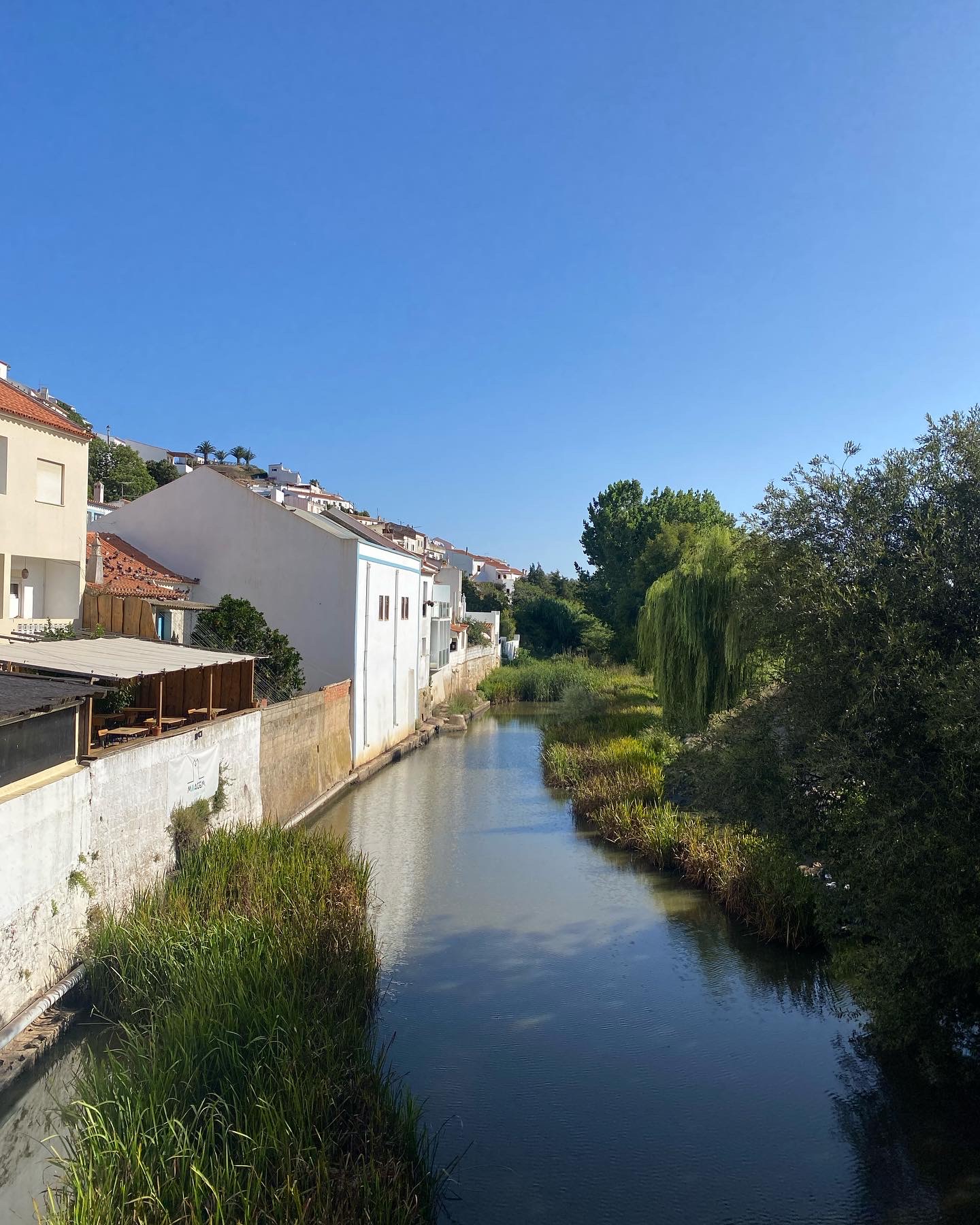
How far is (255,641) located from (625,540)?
38771 mm

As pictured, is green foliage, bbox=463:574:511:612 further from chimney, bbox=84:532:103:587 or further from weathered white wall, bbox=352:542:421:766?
chimney, bbox=84:532:103:587

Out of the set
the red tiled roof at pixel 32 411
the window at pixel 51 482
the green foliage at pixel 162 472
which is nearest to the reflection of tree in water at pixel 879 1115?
the window at pixel 51 482

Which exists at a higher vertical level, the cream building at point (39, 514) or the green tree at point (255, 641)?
the cream building at point (39, 514)

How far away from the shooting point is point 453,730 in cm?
3844

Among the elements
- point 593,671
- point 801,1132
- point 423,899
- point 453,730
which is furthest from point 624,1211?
point 593,671

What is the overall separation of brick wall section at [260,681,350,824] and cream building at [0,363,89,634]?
461cm

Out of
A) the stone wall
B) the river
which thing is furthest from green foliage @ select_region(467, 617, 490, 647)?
the river

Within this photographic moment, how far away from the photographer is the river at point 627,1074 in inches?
305

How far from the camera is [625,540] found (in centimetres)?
5769

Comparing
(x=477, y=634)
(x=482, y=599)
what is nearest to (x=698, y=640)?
(x=477, y=634)

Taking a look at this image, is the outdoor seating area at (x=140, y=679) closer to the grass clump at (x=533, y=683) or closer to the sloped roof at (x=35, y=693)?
the sloped roof at (x=35, y=693)

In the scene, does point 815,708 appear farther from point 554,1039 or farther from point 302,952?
point 302,952

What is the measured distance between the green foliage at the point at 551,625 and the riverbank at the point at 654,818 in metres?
28.8

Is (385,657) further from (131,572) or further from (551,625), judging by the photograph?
(551,625)
